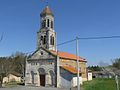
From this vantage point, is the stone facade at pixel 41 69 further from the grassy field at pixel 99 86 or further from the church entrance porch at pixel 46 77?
the grassy field at pixel 99 86

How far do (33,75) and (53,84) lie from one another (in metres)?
6.29

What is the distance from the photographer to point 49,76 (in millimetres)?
53156

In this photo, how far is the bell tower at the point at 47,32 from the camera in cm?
5697

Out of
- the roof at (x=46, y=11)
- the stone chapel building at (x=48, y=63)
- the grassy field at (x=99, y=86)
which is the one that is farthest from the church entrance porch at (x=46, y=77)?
the roof at (x=46, y=11)

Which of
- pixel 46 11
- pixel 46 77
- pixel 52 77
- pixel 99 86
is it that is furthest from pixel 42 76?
pixel 46 11

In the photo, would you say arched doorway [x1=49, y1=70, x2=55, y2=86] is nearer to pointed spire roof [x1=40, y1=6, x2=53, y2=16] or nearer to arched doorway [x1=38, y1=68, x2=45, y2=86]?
arched doorway [x1=38, y1=68, x2=45, y2=86]

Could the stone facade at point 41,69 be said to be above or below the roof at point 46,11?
below

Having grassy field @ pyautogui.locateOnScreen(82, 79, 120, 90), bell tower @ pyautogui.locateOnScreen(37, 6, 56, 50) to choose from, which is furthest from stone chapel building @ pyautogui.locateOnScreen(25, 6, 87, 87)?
grassy field @ pyautogui.locateOnScreen(82, 79, 120, 90)

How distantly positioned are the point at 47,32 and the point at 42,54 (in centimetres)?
594

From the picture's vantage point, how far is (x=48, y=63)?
53375mm

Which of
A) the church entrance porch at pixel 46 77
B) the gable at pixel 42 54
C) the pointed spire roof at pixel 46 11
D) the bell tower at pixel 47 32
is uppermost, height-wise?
the pointed spire roof at pixel 46 11

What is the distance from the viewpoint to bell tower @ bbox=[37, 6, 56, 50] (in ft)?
187

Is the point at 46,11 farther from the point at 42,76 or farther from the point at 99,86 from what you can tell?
the point at 99,86

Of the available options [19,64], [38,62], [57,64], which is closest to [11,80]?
[19,64]
